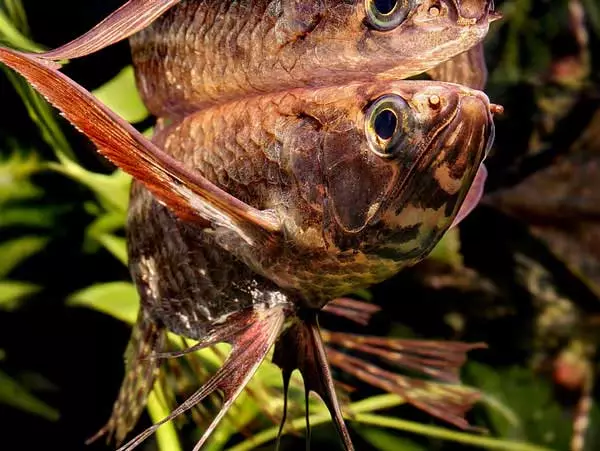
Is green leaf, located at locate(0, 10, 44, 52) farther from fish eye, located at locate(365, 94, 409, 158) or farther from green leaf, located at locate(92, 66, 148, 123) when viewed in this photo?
fish eye, located at locate(365, 94, 409, 158)

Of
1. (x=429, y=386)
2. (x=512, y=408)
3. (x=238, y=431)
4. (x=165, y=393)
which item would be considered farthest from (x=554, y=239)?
(x=165, y=393)

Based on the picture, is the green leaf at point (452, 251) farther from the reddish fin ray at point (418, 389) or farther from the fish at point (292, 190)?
the fish at point (292, 190)

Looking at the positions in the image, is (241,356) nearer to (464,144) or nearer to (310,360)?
(310,360)

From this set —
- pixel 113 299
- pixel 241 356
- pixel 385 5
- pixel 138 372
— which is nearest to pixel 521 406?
pixel 113 299

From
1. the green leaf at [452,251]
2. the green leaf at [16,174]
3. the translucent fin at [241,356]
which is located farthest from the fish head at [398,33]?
the green leaf at [452,251]

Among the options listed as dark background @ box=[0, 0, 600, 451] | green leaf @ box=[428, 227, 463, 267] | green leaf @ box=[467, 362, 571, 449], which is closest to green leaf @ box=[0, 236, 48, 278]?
dark background @ box=[0, 0, 600, 451]

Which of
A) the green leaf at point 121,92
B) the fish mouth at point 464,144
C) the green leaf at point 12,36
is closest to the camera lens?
the fish mouth at point 464,144

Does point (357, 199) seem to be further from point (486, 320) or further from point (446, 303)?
point (486, 320)
